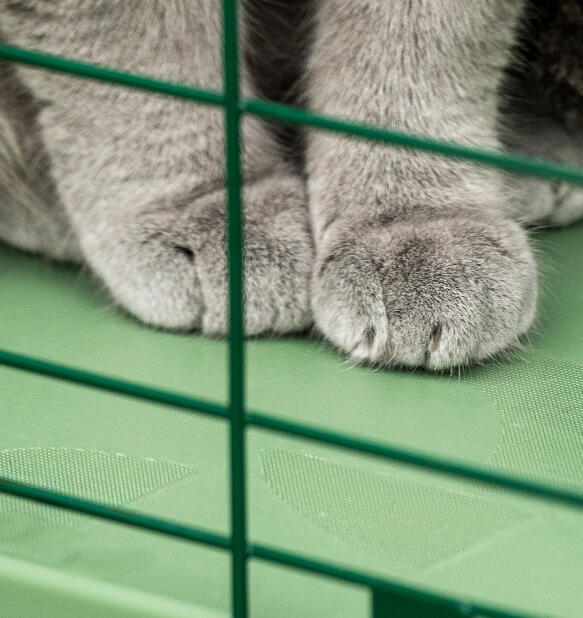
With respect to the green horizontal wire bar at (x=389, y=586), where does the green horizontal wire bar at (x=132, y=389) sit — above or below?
above

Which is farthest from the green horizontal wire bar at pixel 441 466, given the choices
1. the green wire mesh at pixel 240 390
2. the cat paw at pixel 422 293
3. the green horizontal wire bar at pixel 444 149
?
the cat paw at pixel 422 293

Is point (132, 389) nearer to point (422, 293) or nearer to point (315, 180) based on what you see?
point (422, 293)

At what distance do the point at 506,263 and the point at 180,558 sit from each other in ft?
1.46

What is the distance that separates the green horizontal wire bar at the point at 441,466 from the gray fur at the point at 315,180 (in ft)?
1.45

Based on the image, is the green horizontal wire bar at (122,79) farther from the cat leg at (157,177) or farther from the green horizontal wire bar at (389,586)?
the cat leg at (157,177)

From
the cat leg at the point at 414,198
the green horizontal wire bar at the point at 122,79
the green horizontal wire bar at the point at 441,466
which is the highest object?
the green horizontal wire bar at the point at 122,79

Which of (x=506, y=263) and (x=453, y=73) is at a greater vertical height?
(x=453, y=73)

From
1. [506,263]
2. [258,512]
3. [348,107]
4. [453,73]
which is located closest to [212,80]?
[348,107]

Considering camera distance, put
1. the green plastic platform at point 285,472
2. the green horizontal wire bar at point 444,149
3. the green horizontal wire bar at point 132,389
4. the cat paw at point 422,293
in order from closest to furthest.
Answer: the green horizontal wire bar at point 444,149 → the green horizontal wire bar at point 132,389 → the green plastic platform at point 285,472 → the cat paw at point 422,293

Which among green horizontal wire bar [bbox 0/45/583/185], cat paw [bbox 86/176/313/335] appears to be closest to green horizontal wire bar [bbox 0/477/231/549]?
green horizontal wire bar [bbox 0/45/583/185]

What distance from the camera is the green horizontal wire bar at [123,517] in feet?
2.44

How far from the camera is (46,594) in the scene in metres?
0.88

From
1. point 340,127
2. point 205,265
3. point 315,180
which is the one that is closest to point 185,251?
point 205,265

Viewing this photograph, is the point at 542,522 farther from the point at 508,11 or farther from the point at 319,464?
the point at 508,11
